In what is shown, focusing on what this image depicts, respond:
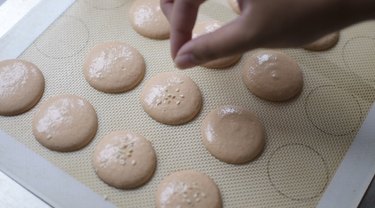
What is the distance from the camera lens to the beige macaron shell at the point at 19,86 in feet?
3.39

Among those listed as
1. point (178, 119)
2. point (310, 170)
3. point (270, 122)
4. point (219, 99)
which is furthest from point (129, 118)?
point (310, 170)

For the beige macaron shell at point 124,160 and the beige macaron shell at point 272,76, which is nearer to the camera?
the beige macaron shell at point 124,160

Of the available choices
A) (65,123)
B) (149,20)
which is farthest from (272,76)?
(65,123)

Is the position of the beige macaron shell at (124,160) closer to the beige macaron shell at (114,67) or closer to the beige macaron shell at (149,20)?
the beige macaron shell at (114,67)

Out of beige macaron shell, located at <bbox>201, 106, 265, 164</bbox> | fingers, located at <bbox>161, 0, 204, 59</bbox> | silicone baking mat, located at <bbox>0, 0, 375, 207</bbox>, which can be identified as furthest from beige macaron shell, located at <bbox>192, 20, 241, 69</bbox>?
fingers, located at <bbox>161, 0, 204, 59</bbox>

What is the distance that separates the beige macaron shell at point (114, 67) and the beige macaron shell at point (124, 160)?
14cm

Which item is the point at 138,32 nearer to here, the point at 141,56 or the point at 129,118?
the point at 141,56

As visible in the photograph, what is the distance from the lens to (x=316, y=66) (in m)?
1.14

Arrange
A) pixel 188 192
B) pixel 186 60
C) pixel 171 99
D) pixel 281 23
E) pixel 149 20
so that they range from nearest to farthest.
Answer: pixel 281 23
pixel 186 60
pixel 188 192
pixel 171 99
pixel 149 20

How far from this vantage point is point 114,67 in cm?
110

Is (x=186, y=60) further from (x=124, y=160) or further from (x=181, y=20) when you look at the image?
(x=124, y=160)

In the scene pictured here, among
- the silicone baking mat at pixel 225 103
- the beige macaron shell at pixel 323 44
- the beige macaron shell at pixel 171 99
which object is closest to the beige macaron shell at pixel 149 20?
→ the silicone baking mat at pixel 225 103

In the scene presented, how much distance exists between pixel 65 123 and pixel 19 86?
0.55 feet

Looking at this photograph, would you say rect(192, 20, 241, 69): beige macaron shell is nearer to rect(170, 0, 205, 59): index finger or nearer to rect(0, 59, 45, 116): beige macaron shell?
rect(170, 0, 205, 59): index finger
